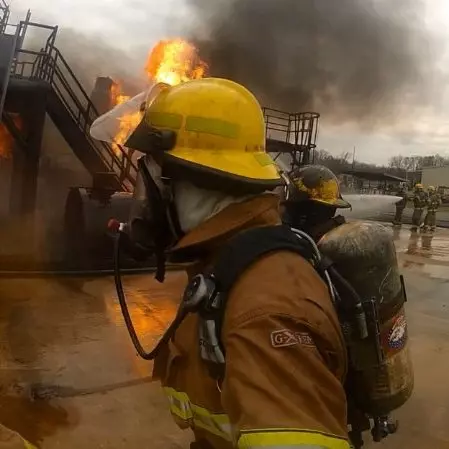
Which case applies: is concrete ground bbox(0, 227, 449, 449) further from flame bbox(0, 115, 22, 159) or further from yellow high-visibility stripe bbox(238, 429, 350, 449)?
flame bbox(0, 115, 22, 159)

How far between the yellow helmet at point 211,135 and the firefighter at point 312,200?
2.49 m

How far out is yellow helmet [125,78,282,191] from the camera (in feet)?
4.81

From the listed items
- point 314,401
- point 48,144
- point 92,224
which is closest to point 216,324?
point 314,401

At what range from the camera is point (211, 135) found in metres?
1.52

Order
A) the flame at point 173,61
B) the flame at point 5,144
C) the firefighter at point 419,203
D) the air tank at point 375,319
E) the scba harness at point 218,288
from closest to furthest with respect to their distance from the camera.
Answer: the scba harness at point 218,288 → the air tank at point 375,319 → the flame at point 5,144 → the flame at point 173,61 → the firefighter at point 419,203

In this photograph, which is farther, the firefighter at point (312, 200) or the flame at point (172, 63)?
the flame at point (172, 63)

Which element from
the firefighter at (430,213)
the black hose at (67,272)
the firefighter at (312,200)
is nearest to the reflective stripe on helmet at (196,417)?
the firefighter at (312,200)

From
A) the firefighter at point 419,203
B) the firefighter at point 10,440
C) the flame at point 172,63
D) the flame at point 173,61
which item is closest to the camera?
the firefighter at point 10,440

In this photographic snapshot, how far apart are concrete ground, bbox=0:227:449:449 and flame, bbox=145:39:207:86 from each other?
9986mm

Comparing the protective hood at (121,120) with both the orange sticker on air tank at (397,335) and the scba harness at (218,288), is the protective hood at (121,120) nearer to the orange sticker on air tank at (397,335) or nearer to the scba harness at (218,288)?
the scba harness at (218,288)

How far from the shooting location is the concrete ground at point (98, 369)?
3.76 m

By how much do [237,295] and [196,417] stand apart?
0.38 m

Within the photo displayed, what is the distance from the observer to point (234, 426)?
113 centimetres

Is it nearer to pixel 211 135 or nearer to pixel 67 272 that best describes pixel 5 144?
pixel 67 272
